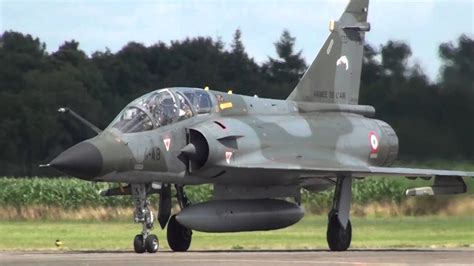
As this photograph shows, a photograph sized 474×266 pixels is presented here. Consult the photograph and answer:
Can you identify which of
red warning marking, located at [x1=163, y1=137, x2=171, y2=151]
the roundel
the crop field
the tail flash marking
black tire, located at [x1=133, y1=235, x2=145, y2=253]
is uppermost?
the tail flash marking

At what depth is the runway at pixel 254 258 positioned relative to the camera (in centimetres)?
1808

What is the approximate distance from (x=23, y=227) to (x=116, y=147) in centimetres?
1363

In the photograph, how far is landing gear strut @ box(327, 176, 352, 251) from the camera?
2294 cm

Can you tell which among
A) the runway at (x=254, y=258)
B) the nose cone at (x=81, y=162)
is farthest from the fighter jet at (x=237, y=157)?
the runway at (x=254, y=258)

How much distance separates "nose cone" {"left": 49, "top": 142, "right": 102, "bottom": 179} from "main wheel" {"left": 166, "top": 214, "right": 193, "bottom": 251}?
9.31 ft

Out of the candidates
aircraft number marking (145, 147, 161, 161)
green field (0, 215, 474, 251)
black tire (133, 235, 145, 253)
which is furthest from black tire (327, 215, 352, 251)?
black tire (133, 235, 145, 253)

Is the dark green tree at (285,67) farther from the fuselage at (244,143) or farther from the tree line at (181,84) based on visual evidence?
the fuselage at (244,143)

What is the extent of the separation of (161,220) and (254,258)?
3948 millimetres

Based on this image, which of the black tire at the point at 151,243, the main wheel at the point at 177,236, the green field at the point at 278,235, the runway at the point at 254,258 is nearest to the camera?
the runway at the point at 254,258

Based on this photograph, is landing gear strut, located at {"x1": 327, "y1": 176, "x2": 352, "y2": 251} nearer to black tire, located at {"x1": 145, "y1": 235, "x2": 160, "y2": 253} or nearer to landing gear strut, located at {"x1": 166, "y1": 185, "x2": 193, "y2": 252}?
landing gear strut, located at {"x1": 166, "y1": 185, "x2": 193, "y2": 252}

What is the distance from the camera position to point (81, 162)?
66.7 feet

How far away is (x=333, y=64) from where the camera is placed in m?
26.1

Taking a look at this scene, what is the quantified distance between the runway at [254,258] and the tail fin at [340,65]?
4577 millimetres

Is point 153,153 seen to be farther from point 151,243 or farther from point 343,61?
point 343,61
